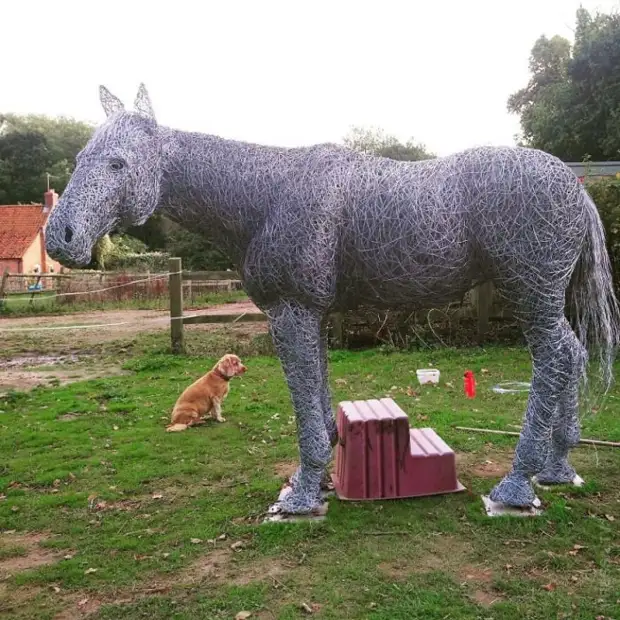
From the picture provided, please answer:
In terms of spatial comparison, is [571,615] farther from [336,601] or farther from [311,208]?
[311,208]

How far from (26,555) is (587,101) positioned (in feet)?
73.1

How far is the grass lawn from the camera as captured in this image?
2762 mm

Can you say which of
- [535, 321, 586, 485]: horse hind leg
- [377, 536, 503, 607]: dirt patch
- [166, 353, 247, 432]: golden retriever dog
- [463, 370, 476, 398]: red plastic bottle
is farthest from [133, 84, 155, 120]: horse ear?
[463, 370, 476, 398]: red plastic bottle

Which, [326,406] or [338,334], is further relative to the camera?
[338,334]

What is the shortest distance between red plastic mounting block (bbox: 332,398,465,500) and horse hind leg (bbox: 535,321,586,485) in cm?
62

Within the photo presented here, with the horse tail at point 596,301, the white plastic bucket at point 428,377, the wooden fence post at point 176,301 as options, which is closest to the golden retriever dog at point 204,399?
the white plastic bucket at point 428,377

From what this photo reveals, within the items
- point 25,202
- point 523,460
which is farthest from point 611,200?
point 25,202

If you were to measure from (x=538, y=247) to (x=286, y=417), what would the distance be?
3.43m

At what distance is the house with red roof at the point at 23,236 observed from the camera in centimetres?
3123

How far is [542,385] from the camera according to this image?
3.34 metres

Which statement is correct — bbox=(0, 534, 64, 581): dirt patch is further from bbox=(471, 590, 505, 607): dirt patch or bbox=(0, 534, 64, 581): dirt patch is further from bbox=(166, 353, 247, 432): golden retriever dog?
bbox=(471, 590, 505, 607): dirt patch

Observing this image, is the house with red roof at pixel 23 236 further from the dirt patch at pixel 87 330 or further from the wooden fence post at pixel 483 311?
the wooden fence post at pixel 483 311

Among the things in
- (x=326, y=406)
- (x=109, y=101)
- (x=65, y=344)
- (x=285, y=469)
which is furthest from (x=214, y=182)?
(x=65, y=344)

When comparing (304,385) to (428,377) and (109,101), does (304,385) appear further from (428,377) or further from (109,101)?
(428,377)
